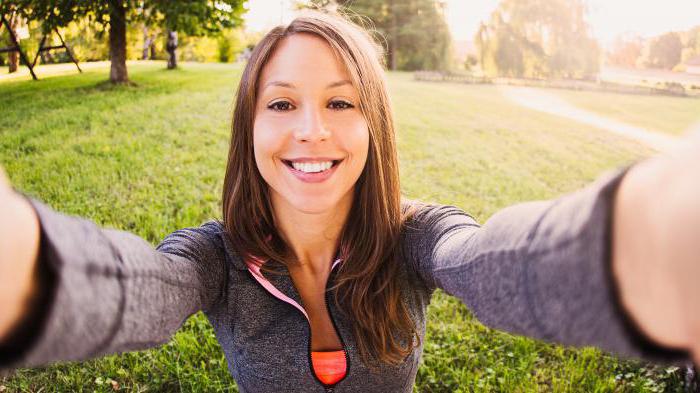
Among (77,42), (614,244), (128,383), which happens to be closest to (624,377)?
(614,244)

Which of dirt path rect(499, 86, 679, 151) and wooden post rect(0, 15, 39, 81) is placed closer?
wooden post rect(0, 15, 39, 81)

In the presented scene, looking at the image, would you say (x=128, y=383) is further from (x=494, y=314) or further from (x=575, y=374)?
(x=575, y=374)

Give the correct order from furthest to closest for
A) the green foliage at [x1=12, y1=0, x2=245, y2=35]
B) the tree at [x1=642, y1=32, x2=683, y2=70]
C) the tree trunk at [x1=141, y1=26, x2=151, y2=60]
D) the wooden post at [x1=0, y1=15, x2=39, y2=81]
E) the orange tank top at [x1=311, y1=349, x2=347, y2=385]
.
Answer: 1. the tree trunk at [x1=141, y1=26, x2=151, y2=60]
2. the green foliage at [x1=12, y1=0, x2=245, y2=35]
3. the wooden post at [x1=0, y1=15, x2=39, y2=81]
4. the tree at [x1=642, y1=32, x2=683, y2=70]
5. the orange tank top at [x1=311, y1=349, x2=347, y2=385]

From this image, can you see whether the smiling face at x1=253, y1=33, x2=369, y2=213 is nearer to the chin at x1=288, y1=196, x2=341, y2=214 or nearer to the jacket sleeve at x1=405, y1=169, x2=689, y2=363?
the chin at x1=288, y1=196, x2=341, y2=214

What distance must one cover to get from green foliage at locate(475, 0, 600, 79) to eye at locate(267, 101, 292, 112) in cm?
1772

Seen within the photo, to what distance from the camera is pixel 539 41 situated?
19.0m

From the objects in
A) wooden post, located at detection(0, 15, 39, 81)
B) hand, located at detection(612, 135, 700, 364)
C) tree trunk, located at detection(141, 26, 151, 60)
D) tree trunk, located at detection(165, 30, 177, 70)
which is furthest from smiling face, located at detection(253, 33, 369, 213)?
tree trunk, located at detection(165, 30, 177, 70)

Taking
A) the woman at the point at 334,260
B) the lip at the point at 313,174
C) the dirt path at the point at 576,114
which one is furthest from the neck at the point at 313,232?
the dirt path at the point at 576,114

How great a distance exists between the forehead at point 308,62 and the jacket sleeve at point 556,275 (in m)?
0.81

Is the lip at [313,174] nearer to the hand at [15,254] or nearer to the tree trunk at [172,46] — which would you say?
the hand at [15,254]

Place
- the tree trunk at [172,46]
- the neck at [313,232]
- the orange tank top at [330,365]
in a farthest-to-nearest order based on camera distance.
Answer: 1. the tree trunk at [172,46]
2. the neck at [313,232]
3. the orange tank top at [330,365]

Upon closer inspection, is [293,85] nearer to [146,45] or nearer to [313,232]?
[313,232]

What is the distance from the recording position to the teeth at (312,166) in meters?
1.50

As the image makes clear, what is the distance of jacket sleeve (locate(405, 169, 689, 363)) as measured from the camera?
0.56 metres
